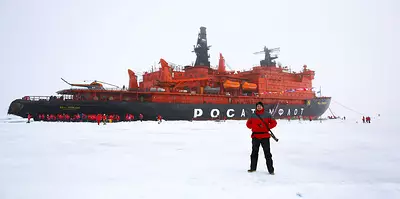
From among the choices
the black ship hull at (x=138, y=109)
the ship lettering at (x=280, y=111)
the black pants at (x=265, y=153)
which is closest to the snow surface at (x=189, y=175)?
the black pants at (x=265, y=153)

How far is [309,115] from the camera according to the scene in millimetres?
37875

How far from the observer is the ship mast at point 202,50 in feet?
111

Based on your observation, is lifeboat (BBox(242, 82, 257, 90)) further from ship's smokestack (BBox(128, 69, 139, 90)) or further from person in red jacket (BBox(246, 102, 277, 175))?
person in red jacket (BBox(246, 102, 277, 175))

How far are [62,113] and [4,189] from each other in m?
20.3

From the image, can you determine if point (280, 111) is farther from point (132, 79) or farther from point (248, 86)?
point (132, 79)

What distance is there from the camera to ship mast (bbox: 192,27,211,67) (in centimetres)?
3372

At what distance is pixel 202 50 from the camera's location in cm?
3378

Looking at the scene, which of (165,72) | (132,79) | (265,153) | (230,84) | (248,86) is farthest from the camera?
(248,86)

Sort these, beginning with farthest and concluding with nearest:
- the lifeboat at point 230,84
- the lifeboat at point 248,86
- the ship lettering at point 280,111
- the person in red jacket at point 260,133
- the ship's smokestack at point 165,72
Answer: the ship lettering at point 280,111 → the lifeboat at point 248,86 → the lifeboat at point 230,84 → the ship's smokestack at point 165,72 → the person in red jacket at point 260,133

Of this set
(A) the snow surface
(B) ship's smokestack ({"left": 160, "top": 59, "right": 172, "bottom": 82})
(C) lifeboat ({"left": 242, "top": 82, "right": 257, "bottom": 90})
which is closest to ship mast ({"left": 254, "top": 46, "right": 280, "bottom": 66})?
(C) lifeboat ({"left": 242, "top": 82, "right": 257, "bottom": 90})

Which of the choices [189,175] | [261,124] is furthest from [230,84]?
[189,175]

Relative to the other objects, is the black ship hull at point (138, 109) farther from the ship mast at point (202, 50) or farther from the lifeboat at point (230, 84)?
the ship mast at point (202, 50)

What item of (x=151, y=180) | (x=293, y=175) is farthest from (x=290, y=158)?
(x=151, y=180)

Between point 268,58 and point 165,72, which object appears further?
point 268,58
